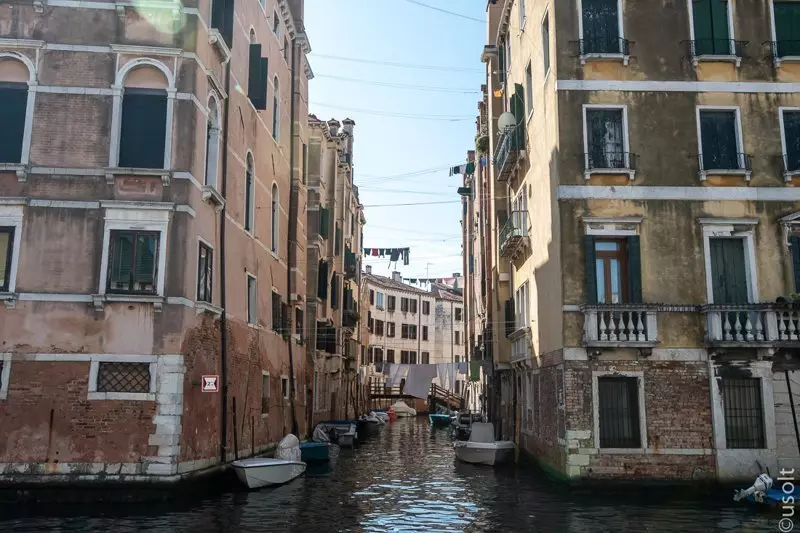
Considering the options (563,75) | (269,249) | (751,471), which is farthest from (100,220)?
(751,471)

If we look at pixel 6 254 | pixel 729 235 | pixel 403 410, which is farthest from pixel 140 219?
pixel 403 410

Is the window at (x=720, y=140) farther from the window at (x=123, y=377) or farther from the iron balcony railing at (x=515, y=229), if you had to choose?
the window at (x=123, y=377)

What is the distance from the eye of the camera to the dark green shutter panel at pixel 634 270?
60.2 ft

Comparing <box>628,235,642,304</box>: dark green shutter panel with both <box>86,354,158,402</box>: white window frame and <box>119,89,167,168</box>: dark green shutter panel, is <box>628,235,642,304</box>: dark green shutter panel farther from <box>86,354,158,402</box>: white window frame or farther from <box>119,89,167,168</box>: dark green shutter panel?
<box>119,89,167,168</box>: dark green shutter panel

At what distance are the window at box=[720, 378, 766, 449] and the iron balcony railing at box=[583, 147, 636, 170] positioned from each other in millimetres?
5818

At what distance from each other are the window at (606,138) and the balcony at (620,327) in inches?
142

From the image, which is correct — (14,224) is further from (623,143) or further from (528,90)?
(528,90)

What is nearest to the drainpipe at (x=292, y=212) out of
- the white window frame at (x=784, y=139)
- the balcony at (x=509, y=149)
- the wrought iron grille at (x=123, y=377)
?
the balcony at (x=509, y=149)

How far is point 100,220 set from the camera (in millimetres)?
17188

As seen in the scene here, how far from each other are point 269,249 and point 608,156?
12466 millimetres

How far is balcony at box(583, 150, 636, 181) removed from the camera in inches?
737

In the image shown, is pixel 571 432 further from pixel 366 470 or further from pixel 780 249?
pixel 366 470

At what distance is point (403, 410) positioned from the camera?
2655 inches

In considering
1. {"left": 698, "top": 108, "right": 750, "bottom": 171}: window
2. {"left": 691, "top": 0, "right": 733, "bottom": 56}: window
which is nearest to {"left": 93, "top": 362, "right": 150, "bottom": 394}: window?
{"left": 698, "top": 108, "right": 750, "bottom": 171}: window
